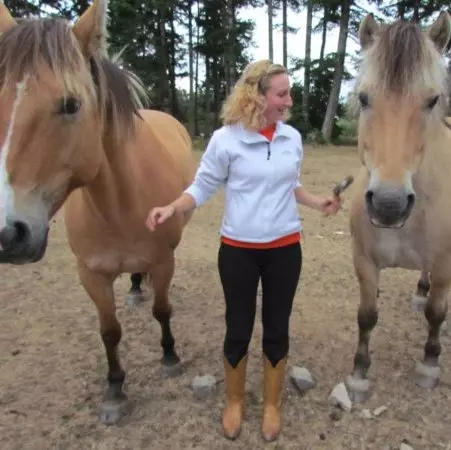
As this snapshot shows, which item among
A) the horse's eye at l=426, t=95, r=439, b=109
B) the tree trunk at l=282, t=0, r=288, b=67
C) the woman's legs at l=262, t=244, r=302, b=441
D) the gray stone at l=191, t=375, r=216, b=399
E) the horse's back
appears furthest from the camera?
the tree trunk at l=282, t=0, r=288, b=67

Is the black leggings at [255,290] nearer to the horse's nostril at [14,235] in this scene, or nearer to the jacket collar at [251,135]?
the jacket collar at [251,135]

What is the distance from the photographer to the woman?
2238 millimetres

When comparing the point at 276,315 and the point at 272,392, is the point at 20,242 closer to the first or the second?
the point at 276,315

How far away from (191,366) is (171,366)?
163 mm

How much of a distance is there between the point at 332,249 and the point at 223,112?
3437 millimetres

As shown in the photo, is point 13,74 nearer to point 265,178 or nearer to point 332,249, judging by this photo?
point 265,178

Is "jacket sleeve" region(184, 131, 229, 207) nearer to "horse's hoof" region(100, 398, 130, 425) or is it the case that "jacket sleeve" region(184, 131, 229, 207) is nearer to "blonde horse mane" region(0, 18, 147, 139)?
"blonde horse mane" region(0, 18, 147, 139)

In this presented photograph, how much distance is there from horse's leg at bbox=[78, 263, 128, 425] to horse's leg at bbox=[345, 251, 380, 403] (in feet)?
4.53

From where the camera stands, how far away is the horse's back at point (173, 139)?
3.53 m

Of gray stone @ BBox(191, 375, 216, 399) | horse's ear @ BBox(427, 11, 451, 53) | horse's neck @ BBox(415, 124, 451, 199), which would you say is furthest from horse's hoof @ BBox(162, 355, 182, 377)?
horse's ear @ BBox(427, 11, 451, 53)

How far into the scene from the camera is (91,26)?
1826mm

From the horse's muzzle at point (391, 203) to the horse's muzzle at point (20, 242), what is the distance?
4.32ft

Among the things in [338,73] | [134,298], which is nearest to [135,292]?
[134,298]

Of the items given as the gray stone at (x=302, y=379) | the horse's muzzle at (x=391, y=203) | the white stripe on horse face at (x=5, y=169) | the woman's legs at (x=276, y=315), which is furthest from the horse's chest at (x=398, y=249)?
the white stripe on horse face at (x=5, y=169)
